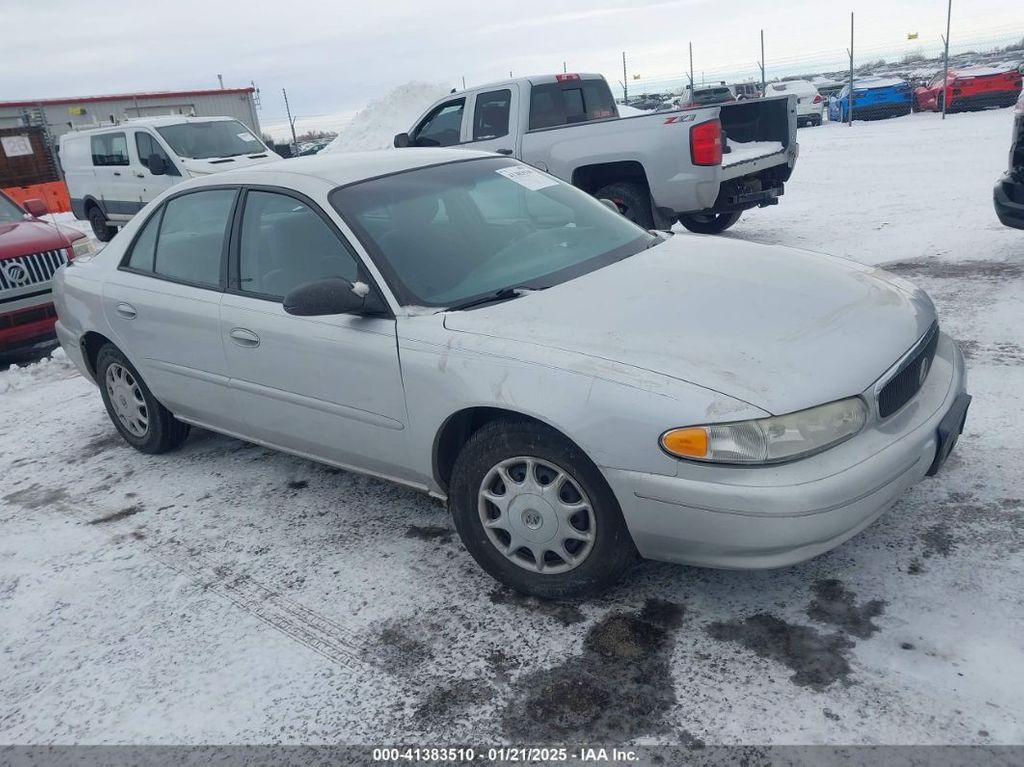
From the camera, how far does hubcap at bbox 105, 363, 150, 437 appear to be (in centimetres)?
472

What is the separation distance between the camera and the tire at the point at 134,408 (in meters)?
4.62

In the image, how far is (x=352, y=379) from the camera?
131 inches

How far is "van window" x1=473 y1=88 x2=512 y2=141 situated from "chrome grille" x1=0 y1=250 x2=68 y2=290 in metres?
4.35

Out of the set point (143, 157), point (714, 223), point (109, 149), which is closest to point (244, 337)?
point (714, 223)

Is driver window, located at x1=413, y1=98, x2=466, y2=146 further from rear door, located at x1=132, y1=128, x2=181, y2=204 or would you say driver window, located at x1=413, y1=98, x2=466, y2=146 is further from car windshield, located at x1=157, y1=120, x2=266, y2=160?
rear door, located at x1=132, y1=128, x2=181, y2=204

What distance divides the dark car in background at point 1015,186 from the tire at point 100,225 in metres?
13.3

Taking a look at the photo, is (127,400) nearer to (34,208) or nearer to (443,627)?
(443,627)

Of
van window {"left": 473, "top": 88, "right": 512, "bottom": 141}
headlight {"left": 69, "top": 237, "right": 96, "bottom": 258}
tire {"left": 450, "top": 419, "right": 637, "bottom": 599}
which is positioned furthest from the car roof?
van window {"left": 473, "top": 88, "right": 512, "bottom": 141}

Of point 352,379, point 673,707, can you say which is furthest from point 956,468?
point 352,379

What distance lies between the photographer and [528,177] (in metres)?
4.16

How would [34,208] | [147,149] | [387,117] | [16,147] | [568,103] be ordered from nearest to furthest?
[34,208] < [568,103] < [147,149] < [16,147] < [387,117]

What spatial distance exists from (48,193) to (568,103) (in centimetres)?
1754

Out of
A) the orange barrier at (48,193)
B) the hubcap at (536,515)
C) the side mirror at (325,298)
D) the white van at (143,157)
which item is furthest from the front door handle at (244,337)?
the orange barrier at (48,193)

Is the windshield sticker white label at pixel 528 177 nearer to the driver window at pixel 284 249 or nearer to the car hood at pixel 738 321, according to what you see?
the car hood at pixel 738 321
